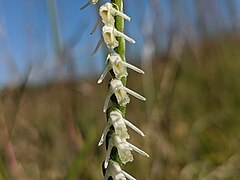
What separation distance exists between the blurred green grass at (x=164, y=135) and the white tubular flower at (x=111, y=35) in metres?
0.37

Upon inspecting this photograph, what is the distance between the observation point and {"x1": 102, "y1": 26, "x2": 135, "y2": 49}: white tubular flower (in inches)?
14.3

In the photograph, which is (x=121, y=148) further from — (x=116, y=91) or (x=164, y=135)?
(x=164, y=135)

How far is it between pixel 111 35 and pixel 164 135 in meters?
1.09

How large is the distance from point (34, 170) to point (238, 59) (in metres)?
1.03

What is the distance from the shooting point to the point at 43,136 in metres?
1.78

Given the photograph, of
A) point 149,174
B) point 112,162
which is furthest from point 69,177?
point 149,174

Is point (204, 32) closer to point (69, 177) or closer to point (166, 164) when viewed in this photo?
point (166, 164)

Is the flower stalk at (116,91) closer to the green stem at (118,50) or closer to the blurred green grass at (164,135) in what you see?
the green stem at (118,50)

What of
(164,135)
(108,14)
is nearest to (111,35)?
(108,14)

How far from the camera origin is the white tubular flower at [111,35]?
0.36 meters

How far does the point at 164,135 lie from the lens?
4.68 feet

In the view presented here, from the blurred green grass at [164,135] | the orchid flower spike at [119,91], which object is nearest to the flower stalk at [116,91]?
→ the orchid flower spike at [119,91]

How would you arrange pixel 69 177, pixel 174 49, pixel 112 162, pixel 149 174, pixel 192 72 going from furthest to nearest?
pixel 192 72 < pixel 174 49 < pixel 149 174 < pixel 69 177 < pixel 112 162

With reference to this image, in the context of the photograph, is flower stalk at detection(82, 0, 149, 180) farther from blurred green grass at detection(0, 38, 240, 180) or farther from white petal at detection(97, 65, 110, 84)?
blurred green grass at detection(0, 38, 240, 180)
